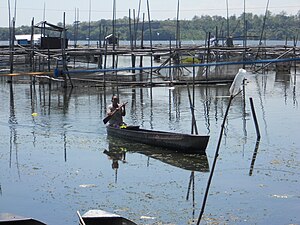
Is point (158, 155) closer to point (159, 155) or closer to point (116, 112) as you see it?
point (159, 155)

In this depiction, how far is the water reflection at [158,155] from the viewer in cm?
1662

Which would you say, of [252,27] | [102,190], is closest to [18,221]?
[102,190]

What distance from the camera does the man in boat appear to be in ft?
65.5

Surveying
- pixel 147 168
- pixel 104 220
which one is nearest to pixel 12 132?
pixel 147 168

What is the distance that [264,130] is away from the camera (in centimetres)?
2203

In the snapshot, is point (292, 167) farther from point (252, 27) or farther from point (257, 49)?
point (252, 27)

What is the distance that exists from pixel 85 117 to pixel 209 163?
9522mm

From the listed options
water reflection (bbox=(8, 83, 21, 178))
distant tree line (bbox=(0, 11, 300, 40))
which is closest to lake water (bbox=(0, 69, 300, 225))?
water reflection (bbox=(8, 83, 21, 178))

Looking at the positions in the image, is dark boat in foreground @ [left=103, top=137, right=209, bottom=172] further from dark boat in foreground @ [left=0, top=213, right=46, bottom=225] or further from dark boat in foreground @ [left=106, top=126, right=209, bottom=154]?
dark boat in foreground @ [left=0, top=213, right=46, bottom=225]

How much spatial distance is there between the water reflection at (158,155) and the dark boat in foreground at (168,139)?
132 mm

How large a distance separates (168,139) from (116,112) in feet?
8.69

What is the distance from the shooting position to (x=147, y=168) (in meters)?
16.4

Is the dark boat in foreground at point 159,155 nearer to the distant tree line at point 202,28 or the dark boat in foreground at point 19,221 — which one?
the dark boat in foreground at point 19,221

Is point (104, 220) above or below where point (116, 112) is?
below
